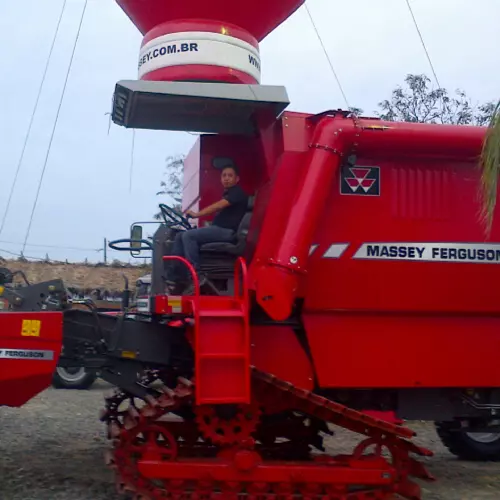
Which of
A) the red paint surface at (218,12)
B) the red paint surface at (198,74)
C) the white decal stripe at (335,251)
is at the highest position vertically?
the red paint surface at (218,12)

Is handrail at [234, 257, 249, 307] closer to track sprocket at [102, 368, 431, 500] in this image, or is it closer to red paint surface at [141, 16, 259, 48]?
track sprocket at [102, 368, 431, 500]

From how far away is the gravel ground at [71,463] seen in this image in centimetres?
650

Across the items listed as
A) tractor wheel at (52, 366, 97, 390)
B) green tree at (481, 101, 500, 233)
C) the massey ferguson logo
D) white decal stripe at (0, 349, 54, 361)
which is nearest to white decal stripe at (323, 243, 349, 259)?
the massey ferguson logo

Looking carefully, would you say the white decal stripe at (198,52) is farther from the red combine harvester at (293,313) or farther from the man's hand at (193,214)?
the man's hand at (193,214)

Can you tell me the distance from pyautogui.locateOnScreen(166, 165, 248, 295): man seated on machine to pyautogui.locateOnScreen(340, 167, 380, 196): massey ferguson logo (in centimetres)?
89

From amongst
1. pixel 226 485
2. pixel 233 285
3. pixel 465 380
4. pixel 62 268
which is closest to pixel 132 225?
pixel 233 285

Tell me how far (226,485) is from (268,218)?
209 centimetres

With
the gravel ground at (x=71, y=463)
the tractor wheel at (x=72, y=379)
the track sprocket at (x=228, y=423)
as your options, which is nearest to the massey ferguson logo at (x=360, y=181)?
the track sprocket at (x=228, y=423)

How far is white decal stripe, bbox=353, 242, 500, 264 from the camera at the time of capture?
654cm

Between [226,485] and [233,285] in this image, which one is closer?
[226,485]

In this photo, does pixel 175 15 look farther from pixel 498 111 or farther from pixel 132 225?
pixel 498 111

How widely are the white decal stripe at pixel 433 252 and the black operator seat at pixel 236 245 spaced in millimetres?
961

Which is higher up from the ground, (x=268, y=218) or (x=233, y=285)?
(x=268, y=218)

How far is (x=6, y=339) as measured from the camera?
5.97 meters
